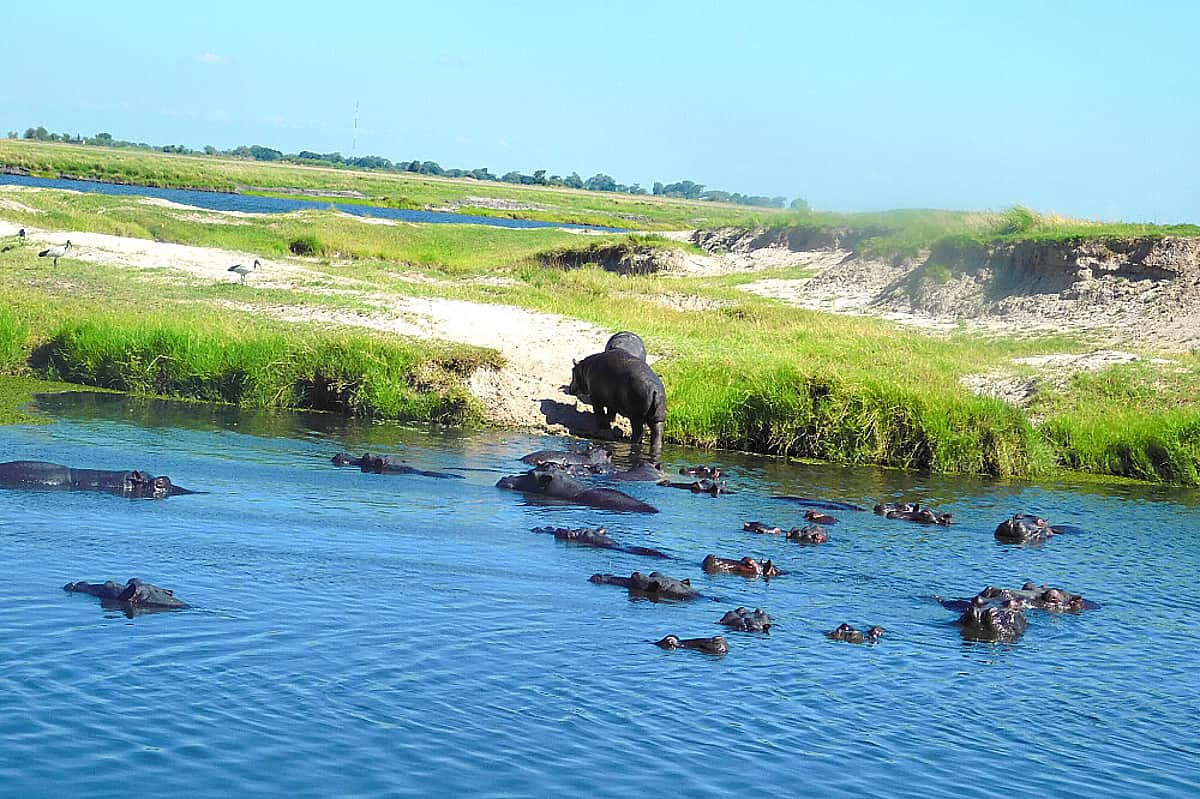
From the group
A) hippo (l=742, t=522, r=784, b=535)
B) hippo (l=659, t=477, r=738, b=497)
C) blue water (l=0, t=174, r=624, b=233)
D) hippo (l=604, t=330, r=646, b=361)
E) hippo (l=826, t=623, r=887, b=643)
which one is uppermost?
blue water (l=0, t=174, r=624, b=233)

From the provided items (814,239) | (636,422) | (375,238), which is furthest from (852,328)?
(375,238)

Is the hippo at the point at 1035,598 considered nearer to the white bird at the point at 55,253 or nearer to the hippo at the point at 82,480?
the hippo at the point at 82,480

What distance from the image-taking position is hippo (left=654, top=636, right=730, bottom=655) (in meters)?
10.6

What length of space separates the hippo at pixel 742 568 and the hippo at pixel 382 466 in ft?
15.6

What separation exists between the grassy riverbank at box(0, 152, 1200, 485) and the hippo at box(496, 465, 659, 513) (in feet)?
15.3

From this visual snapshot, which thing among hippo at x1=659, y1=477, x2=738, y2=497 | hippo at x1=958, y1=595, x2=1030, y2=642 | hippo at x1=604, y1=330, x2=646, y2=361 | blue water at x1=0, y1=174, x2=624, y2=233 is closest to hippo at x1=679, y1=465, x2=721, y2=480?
hippo at x1=659, y1=477, x2=738, y2=497

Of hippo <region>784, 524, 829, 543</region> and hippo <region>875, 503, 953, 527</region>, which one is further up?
hippo <region>875, 503, 953, 527</region>

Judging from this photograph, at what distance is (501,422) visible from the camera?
21.2m

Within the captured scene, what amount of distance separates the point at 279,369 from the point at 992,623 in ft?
42.7

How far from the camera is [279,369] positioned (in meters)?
21.4

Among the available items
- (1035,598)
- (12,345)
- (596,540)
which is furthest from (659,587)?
(12,345)

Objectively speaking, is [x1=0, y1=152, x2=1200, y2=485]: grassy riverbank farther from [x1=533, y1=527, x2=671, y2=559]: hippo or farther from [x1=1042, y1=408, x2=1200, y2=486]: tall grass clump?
[x1=533, y1=527, x2=671, y2=559]: hippo

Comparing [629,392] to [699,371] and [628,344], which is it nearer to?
[628,344]

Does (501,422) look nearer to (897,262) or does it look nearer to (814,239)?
(897,262)
